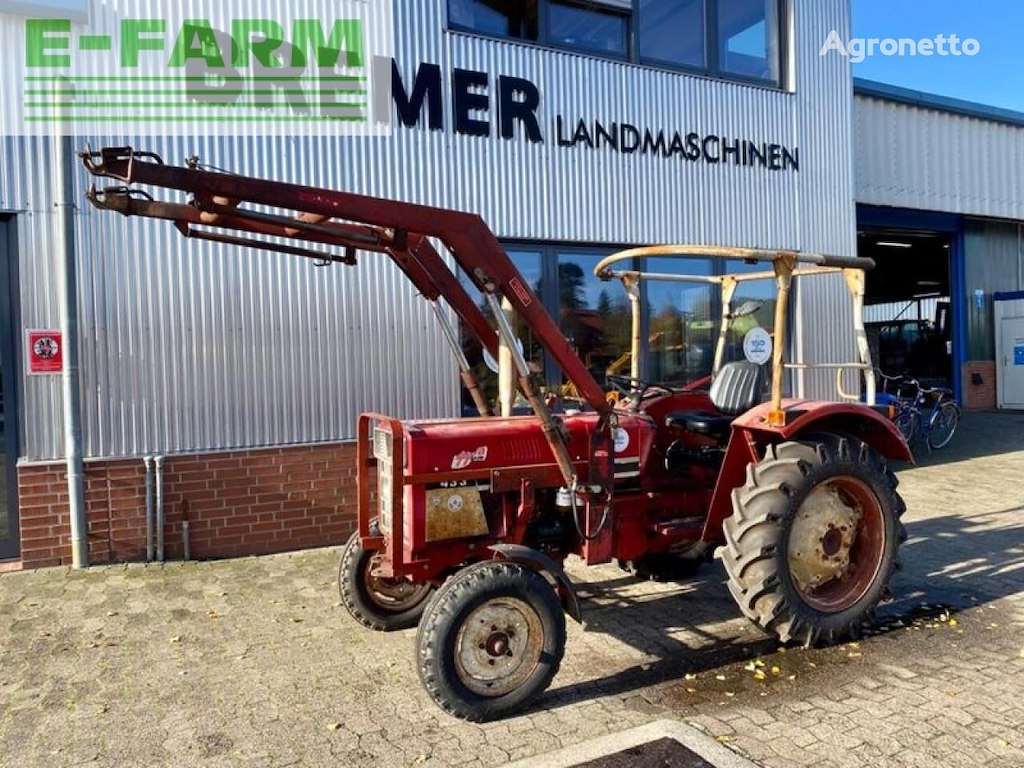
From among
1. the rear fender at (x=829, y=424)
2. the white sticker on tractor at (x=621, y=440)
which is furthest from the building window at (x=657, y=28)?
the rear fender at (x=829, y=424)

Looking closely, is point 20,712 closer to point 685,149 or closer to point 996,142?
point 685,149

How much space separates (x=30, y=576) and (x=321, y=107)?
4413mm

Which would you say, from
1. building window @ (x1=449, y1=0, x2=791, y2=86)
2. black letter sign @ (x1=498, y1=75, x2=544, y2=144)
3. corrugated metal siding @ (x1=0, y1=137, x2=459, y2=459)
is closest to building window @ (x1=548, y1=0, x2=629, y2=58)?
building window @ (x1=449, y1=0, x2=791, y2=86)

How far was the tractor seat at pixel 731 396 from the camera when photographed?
4.98 metres

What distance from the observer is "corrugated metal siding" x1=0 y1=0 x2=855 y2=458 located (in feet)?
20.6

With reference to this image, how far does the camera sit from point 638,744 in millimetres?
3344

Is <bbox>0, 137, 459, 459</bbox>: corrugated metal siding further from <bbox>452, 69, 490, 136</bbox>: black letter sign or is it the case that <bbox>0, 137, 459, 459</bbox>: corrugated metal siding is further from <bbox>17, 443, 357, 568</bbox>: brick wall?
<bbox>452, 69, 490, 136</bbox>: black letter sign

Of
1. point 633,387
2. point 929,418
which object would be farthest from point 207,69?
point 929,418

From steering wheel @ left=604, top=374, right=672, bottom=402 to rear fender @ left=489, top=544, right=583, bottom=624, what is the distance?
1.55 metres

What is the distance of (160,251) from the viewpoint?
647cm

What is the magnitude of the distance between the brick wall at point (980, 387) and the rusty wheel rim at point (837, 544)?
1151cm

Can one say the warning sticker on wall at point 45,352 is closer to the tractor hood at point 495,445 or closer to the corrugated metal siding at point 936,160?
the tractor hood at point 495,445

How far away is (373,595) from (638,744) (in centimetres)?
189

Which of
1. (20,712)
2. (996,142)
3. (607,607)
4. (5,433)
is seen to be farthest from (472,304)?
(996,142)
